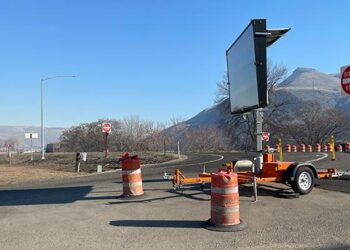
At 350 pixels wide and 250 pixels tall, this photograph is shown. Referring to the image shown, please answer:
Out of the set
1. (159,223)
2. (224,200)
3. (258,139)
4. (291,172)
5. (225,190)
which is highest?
(258,139)

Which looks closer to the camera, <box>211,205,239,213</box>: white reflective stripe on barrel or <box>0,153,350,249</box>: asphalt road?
<box>0,153,350,249</box>: asphalt road

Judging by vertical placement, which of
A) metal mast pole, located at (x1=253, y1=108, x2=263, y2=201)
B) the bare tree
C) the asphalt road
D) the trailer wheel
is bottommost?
the asphalt road

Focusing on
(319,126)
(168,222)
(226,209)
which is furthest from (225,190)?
(319,126)

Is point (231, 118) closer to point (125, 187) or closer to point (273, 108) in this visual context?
point (273, 108)

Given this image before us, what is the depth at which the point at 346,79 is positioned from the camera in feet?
33.2

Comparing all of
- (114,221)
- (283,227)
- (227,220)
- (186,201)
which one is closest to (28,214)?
(114,221)

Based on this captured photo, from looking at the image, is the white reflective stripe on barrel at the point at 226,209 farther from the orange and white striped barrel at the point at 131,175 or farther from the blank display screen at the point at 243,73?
the orange and white striped barrel at the point at 131,175

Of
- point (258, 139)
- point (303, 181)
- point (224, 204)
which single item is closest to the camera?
point (224, 204)

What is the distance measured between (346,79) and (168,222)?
4.73 m

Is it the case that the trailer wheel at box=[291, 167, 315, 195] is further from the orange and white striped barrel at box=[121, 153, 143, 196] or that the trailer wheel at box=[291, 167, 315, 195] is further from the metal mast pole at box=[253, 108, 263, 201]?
the orange and white striped barrel at box=[121, 153, 143, 196]

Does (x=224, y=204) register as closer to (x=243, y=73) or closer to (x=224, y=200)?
(x=224, y=200)

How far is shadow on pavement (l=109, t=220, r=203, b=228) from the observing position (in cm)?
903

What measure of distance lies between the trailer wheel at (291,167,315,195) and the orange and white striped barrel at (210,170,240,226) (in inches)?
154

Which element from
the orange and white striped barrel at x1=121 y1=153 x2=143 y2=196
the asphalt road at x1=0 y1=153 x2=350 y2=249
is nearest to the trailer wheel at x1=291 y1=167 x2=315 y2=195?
the asphalt road at x1=0 y1=153 x2=350 y2=249
